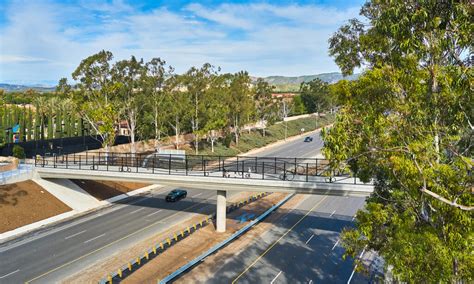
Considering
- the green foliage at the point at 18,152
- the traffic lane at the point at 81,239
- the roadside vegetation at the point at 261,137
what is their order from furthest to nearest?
1. the roadside vegetation at the point at 261,137
2. the green foliage at the point at 18,152
3. the traffic lane at the point at 81,239

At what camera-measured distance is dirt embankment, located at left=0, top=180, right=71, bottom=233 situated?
32.4m

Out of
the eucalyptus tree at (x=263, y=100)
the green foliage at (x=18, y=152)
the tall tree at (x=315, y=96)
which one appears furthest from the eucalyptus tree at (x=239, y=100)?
the tall tree at (x=315, y=96)

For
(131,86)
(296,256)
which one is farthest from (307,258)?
(131,86)

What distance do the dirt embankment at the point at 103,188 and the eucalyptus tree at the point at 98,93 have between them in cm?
922

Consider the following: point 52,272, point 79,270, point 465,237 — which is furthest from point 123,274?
point 465,237

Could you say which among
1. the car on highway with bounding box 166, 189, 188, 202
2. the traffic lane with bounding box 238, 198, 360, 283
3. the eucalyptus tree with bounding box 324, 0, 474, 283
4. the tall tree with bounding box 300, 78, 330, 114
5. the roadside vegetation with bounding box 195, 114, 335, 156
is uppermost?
the tall tree with bounding box 300, 78, 330, 114

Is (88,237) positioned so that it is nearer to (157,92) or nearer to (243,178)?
(243,178)

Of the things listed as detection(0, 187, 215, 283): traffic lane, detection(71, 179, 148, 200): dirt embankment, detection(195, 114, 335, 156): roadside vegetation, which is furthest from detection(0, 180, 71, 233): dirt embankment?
detection(195, 114, 335, 156): roadside vegetation

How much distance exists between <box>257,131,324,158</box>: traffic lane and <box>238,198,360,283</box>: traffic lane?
38.6 m

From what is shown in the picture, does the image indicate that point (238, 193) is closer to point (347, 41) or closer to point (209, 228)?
point (209, 228)

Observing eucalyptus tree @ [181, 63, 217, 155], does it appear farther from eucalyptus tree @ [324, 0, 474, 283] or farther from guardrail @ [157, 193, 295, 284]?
eucalyptus tree @ [324, 0, 474, 283]

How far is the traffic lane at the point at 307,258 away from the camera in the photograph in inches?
924

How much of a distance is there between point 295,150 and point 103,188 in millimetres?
47450

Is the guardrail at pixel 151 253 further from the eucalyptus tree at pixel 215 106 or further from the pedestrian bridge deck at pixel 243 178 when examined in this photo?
the eucalyptus tree at pixel 215 106
